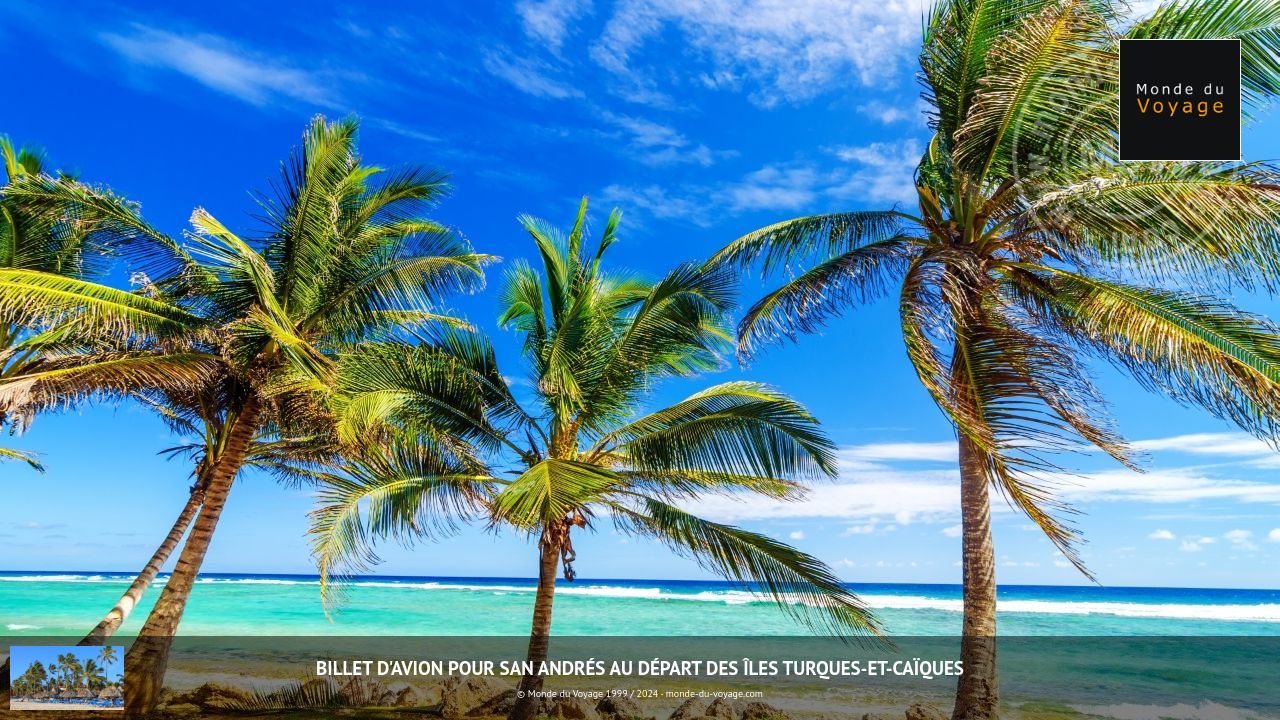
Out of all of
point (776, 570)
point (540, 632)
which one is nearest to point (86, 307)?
point (540, 632)

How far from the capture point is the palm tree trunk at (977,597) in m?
5.96

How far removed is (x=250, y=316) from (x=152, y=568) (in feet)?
14.4

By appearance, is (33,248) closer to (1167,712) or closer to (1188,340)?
(1188,340)

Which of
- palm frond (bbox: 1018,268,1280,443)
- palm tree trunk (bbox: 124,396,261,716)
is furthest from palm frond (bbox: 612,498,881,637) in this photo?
palm tree trunk (bbox: 124,396,261,716)

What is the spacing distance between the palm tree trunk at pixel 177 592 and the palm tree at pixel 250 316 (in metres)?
0.01

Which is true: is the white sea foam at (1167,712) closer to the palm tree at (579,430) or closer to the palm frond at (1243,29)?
the palm tree at (579,430)

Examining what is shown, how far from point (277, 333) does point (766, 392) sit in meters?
5.05

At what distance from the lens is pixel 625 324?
A: 30.2ft

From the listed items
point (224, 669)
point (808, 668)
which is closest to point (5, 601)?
point (224, 669)

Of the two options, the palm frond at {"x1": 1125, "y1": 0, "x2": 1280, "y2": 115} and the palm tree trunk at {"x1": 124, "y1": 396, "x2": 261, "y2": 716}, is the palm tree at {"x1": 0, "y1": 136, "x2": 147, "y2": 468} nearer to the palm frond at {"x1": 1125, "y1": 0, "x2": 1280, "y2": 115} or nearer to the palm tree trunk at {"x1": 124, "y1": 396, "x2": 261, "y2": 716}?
the palm tree trunk at {"x1": 124, "y1": 396, "x2": 261, "y2": 716}

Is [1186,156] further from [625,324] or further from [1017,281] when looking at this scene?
[625,324]

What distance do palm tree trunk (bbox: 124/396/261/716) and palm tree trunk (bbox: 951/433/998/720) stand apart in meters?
7.34

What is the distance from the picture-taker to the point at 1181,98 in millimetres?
5668

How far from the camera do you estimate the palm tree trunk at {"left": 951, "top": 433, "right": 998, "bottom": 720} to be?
5.96 m
